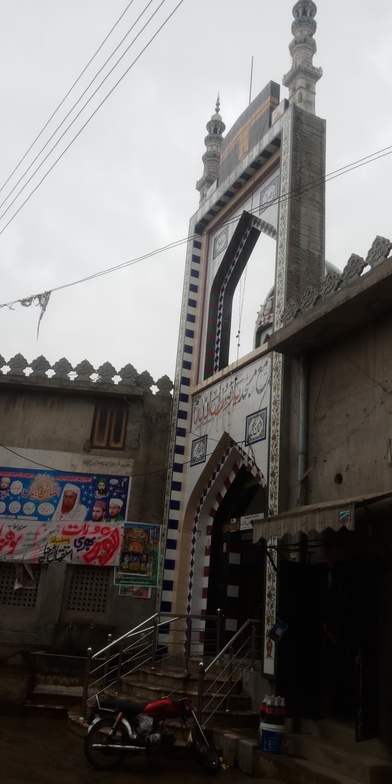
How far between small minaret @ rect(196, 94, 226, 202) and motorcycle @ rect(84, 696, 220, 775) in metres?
10.4

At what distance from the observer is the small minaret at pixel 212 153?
47.2 ft

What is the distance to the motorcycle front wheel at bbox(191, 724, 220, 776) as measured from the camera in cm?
662

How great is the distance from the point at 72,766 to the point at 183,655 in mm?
4403

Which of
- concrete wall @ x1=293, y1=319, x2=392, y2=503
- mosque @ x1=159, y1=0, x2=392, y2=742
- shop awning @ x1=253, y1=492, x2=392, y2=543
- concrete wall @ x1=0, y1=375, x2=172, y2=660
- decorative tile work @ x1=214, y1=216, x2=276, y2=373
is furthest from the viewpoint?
decorative tile work @ x1=214, y1=216, x2=276, y2=373

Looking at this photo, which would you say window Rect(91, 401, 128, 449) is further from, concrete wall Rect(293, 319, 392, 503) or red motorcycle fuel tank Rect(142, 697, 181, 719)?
red motorcycle fuel tank Rect(142, 697, 181, 719)

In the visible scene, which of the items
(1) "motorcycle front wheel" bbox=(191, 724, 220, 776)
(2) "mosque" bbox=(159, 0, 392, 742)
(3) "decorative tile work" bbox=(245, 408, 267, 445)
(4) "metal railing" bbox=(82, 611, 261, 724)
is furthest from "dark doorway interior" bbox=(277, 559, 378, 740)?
(3) "decorative tile work" bbox=(245, 408, 267, 445)

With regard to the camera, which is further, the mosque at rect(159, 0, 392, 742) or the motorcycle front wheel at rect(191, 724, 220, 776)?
the mosque at rect(159, 0, 392, 742)

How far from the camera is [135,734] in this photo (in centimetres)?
658

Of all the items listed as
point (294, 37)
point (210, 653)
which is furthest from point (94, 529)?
point (294, 37)

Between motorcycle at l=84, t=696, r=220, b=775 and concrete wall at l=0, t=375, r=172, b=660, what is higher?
concrete wall at l=0, t=375, r=172, b=660

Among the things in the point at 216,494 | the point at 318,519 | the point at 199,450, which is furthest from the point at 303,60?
the point at 318,519

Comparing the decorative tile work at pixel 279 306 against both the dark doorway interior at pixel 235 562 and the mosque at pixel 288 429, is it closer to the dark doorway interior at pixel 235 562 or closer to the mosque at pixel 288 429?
the mosque at pixel 288 429

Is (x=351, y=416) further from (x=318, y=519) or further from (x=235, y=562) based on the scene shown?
(x=235, y=562)

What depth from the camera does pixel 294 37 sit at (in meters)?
11.9
